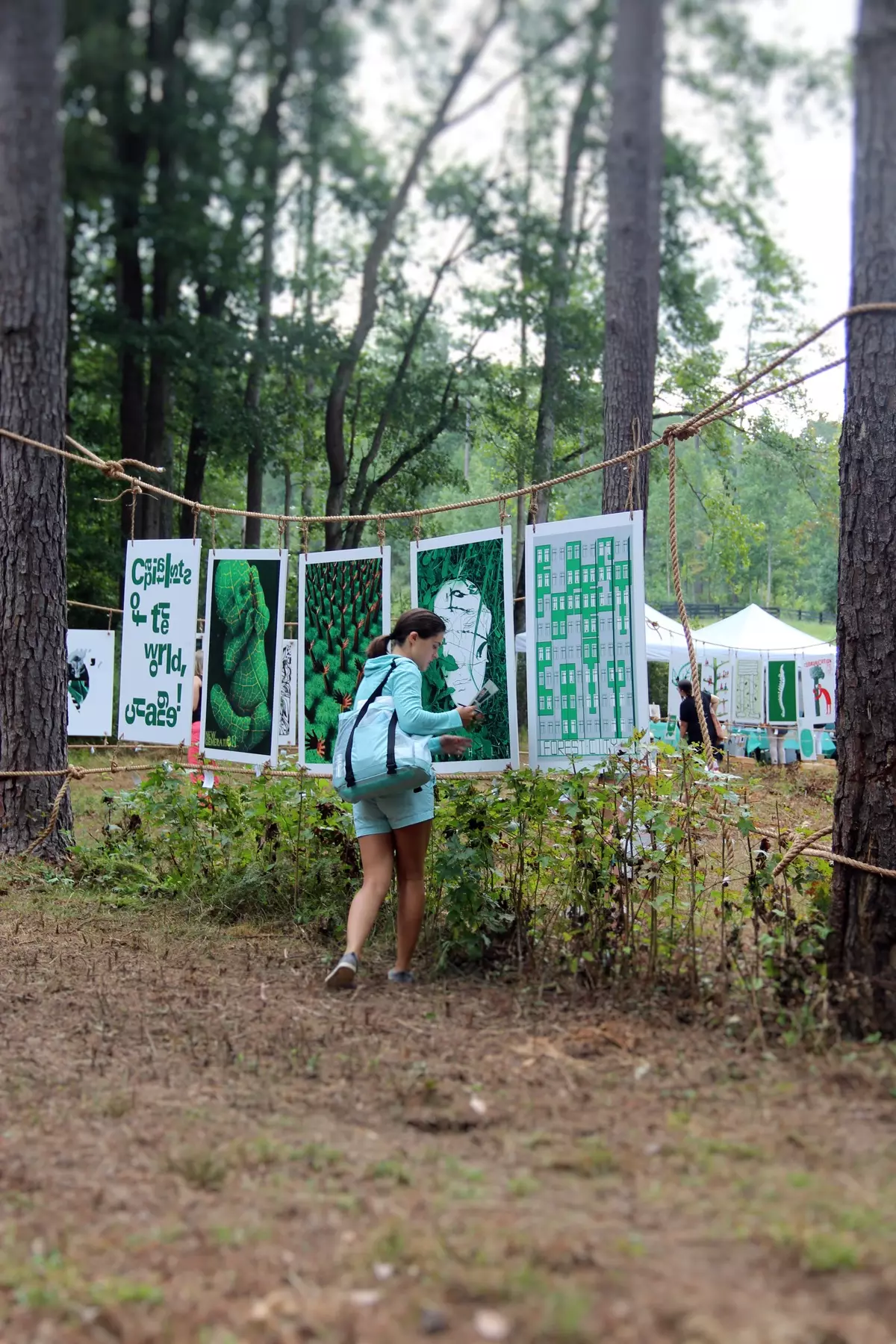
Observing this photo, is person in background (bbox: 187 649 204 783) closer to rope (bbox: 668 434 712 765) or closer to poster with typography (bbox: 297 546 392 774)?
poster with typography (bbox: 297 546 392 774)

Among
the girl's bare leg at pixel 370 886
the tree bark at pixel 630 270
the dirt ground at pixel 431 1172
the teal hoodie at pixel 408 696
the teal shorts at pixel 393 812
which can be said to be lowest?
the dirt ground at pixel 431 1172

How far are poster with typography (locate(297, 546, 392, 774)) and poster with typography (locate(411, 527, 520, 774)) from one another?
18.8 inches

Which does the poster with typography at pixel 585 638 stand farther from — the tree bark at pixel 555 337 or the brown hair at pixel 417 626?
the tree bark at pixel 555 337

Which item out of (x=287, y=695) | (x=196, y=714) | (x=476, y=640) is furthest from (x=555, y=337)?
(x=476, y=640)

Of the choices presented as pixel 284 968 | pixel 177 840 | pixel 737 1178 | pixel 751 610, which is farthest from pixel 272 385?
pixel 737 1178

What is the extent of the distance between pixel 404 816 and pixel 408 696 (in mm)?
529

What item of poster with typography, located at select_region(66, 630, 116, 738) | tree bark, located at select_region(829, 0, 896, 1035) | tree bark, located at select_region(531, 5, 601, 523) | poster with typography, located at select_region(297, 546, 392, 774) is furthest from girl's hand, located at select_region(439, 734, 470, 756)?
tree bark, located at select_region(531, 5, 601, 523)

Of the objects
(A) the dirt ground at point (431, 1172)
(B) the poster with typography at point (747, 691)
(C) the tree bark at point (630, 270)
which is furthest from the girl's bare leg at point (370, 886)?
(B) the poster with typography at point (747, 691)

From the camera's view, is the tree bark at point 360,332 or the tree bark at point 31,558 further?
the tree bark at point 360,332

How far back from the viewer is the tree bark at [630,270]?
764cm

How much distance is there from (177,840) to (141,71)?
4169 mm

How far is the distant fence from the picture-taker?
52406mm

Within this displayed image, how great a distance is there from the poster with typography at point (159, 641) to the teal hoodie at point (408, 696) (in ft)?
7.60

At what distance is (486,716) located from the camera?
5.25 metres
